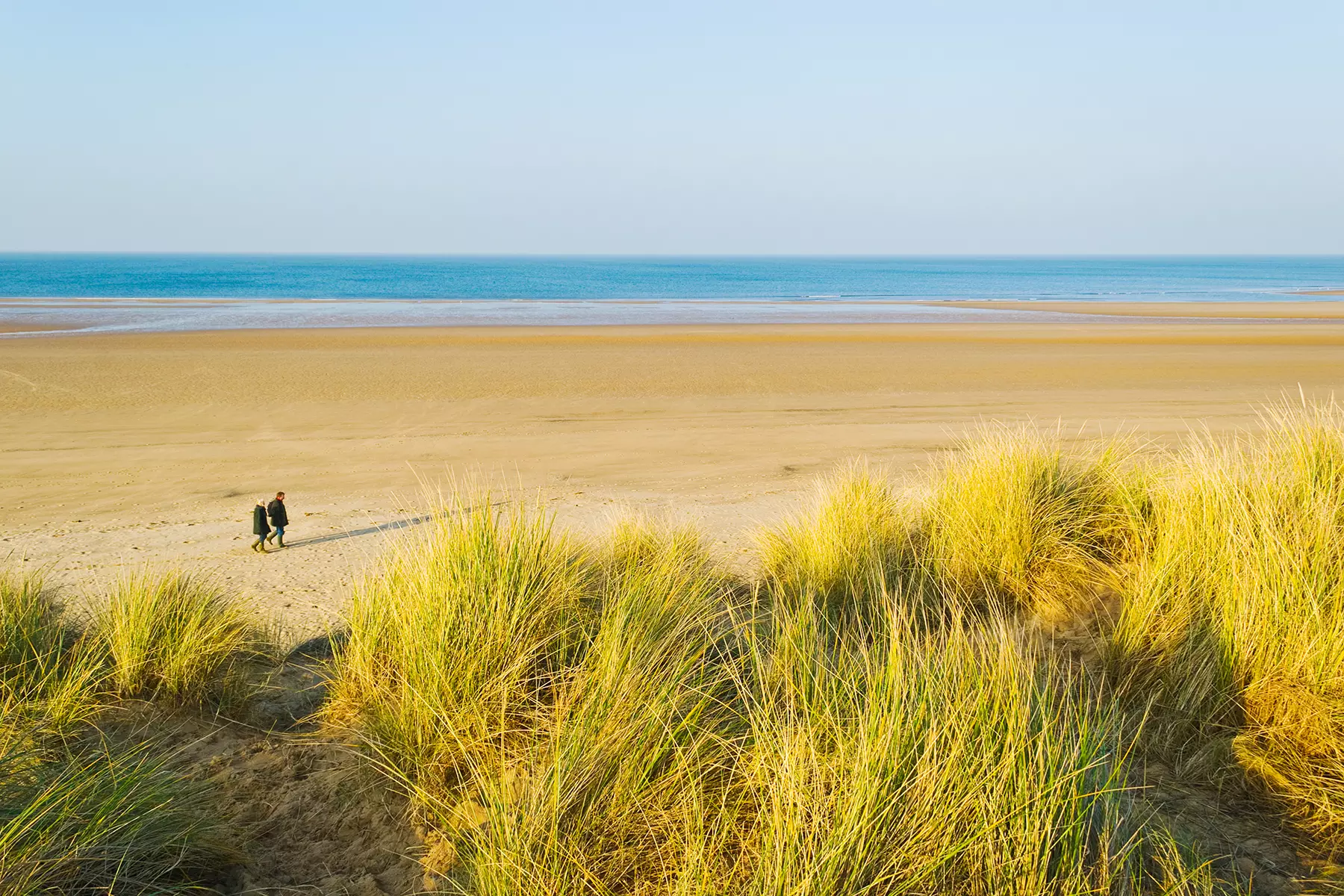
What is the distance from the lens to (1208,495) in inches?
208

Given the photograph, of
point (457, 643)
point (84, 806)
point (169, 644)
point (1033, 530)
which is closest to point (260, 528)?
point (169, 644)

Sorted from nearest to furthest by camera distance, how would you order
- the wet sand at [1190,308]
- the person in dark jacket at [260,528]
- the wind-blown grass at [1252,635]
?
1. the wind-blown grass at [1252,635]
2. the person in dark jacket at [260,528]
3. the wet sand at [1190,308]

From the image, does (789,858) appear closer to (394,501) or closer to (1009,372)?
(394,501)

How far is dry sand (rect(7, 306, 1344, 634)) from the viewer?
9828 mm

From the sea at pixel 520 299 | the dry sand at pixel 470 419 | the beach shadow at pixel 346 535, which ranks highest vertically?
the sea at pixel 520 299

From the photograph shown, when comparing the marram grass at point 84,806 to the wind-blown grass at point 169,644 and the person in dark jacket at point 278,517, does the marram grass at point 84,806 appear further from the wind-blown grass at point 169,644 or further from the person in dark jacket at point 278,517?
the person in dark jacket at point 278,517

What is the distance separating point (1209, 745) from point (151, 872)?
4270 mm

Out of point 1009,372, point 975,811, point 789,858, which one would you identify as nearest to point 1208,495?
point 975,811

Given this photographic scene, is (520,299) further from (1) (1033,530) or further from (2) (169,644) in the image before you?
(2) (169,644)

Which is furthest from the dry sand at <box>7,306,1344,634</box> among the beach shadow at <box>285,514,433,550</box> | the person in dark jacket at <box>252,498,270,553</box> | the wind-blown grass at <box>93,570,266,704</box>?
the wind-blown grass at <box>93,570,266,704</box>

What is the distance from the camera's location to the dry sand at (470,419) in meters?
9.83

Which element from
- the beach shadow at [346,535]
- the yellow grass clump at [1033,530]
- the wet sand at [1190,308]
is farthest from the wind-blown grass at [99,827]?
the wet sand at [1190,308]

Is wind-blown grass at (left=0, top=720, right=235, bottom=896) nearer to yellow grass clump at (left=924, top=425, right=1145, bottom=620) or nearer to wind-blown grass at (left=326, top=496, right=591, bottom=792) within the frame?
wind-blown grass at (left=326, top=496, right=591, bottom=792)

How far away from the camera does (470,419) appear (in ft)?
56.0
